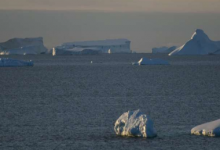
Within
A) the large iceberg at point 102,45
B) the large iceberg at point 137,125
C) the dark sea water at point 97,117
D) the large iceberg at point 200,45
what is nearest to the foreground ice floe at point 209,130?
the dark sea water at point 97,117

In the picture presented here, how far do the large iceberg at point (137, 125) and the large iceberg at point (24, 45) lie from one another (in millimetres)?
123120

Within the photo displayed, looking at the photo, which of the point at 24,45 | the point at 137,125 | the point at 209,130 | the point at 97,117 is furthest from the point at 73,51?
the point at 137,125

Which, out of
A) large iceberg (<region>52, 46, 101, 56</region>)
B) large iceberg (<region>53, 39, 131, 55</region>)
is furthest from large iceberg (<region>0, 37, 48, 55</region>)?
large iceberg (<region>53, 39, 131, 55</region>)

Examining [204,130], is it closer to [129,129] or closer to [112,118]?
[129,129]

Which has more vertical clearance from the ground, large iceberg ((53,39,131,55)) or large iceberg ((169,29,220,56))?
large iceberg ((53,39,131,55))

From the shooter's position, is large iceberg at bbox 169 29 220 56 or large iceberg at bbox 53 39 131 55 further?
large iceberg at bbox 53 39 131 55

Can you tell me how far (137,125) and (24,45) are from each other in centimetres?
12810

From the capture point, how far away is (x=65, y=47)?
5930 inches

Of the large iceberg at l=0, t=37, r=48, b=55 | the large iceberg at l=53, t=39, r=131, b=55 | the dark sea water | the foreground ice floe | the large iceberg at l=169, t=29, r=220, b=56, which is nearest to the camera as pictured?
the dark sea water

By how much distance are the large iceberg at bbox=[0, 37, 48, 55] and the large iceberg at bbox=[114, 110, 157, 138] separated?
404 feet

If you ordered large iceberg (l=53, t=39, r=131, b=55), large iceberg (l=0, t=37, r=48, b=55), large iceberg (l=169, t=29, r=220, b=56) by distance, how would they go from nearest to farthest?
1. large iceberg (l=169, t=29, r=220, b=56)
2. large iceberg (l=0, t=37, r=48, b=55)
3. large iceberg (l=53, t=39, r=131, b=55)

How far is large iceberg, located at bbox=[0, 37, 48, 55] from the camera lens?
140 m

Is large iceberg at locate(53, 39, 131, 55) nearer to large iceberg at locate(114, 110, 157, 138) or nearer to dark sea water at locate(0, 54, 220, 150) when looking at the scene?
dark sea water at locate(0, 54, 220, 150)

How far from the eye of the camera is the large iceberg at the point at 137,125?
17.1 meters
